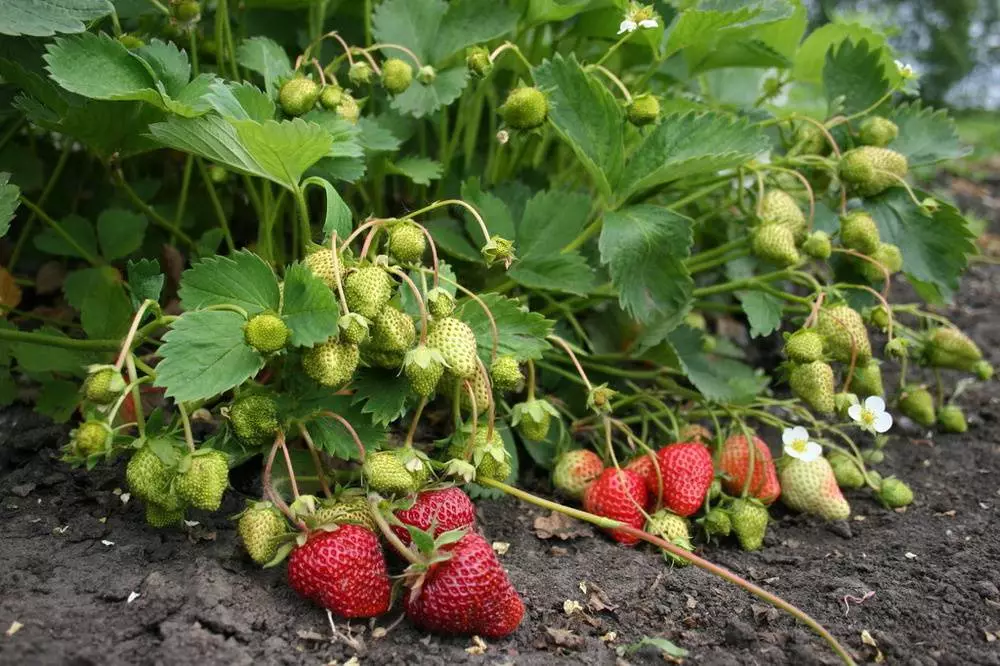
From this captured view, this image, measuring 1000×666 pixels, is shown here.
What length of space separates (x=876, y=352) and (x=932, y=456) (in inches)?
16.2

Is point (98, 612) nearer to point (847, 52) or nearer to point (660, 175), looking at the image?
point (660, 175)

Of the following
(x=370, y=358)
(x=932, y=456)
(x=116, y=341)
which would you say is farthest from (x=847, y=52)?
(x=116, y=341)

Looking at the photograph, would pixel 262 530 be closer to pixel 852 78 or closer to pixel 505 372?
pixel 505 372

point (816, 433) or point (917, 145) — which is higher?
point (917, 145)

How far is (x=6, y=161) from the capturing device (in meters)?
1.68

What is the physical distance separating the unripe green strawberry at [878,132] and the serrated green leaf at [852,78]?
0.05 meters

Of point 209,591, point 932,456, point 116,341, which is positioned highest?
point 116,341

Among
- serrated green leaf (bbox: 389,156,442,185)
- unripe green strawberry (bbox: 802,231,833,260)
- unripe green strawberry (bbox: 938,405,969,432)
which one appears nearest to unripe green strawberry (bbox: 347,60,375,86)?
serrated green leaf (bbox: 389,156,442,185)

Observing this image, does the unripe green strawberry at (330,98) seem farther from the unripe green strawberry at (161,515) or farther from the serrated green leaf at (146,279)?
the unripe green strawberry at (161,515)

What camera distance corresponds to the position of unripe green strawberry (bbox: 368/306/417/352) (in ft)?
3.65

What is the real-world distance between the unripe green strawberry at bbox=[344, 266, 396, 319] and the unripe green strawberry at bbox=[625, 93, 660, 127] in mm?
499

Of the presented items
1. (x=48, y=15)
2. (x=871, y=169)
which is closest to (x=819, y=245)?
(x=871, y=169)

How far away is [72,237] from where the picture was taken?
1674 millimetres

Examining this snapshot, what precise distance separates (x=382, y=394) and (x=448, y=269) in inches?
7.5
